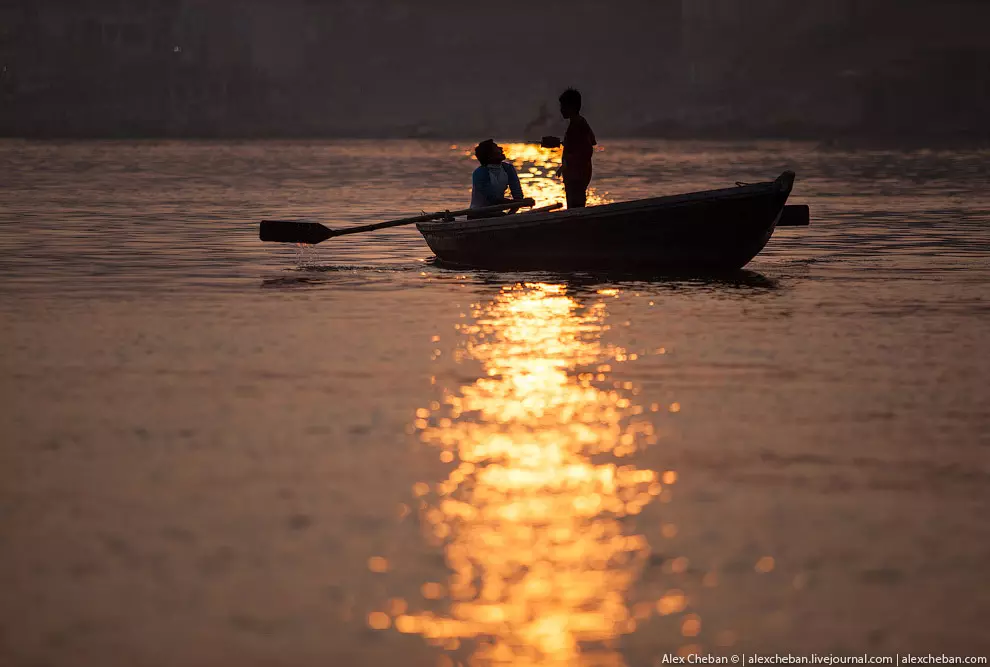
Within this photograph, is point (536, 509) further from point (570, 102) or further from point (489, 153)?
point (489, 153)

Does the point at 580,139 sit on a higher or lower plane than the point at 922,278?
higher

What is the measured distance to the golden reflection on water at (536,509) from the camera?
6.95 meters

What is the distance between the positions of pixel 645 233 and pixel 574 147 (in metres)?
1.55

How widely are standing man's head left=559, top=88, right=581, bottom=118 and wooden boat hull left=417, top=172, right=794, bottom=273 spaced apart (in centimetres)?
144

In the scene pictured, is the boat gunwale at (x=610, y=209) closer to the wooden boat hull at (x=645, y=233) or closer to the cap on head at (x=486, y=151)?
the wooden boat hull at (x=645, y=233)

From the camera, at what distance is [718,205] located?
21.8m

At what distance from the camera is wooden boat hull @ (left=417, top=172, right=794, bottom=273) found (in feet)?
71.7

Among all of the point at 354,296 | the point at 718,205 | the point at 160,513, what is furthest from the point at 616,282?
the point at 160,513

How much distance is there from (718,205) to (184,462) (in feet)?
41.8

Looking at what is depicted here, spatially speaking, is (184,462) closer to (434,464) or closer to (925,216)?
(434,464)

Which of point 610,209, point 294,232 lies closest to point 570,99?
point 610,209

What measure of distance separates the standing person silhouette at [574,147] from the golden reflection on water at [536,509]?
719 cm

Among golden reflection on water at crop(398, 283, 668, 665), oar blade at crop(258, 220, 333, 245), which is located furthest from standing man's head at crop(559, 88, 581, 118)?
golden reflection on water at crop(398, 283, 668, 665)

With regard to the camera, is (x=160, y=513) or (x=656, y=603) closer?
(x=656, y=603)
